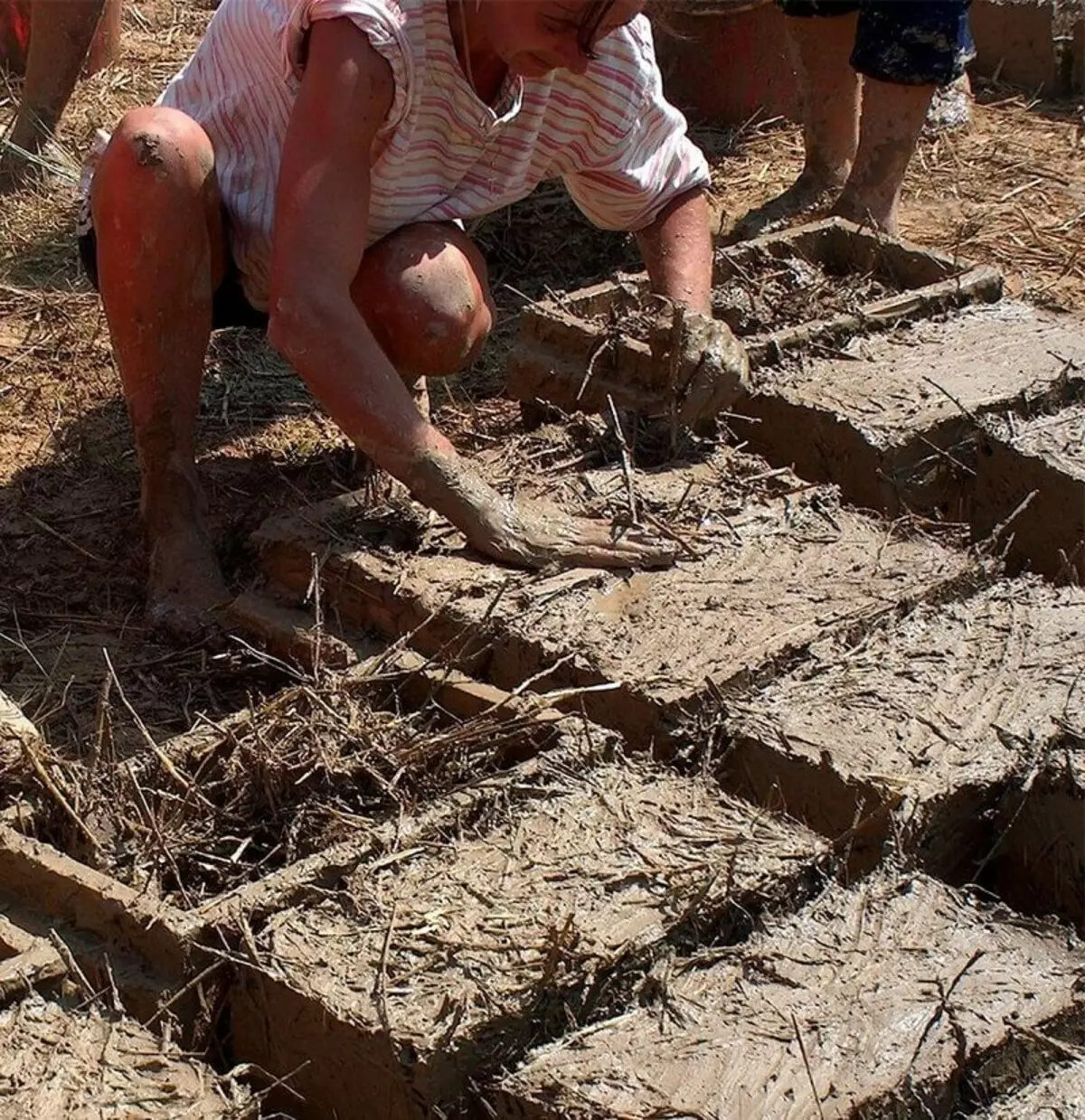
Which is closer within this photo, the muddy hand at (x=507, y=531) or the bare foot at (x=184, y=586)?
the muddy hand at (x=507, y=531)

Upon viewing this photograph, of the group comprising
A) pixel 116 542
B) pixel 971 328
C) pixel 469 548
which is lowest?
pixel 116 542

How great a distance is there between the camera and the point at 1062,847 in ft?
8.54

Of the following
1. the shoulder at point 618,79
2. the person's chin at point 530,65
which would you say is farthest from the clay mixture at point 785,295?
the person's chin at point 530,65

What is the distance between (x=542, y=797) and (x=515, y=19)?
1221 mm

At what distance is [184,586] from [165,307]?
48 cm

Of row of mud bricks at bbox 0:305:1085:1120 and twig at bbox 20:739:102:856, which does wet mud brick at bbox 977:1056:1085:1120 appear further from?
twig at bbox 20:739:102:856

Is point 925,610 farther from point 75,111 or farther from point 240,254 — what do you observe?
point 75,111

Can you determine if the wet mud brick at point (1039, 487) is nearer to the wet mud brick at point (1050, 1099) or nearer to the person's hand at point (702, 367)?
the person's hand at point (702, 367)

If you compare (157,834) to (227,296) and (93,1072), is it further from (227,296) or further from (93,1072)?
(227,296)

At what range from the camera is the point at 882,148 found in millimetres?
4555

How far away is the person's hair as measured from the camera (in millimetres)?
2896

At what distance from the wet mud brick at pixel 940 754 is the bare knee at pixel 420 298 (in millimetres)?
886

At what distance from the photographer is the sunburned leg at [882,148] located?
4.53m

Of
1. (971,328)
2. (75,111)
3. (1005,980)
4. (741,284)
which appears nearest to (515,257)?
(741,284)
